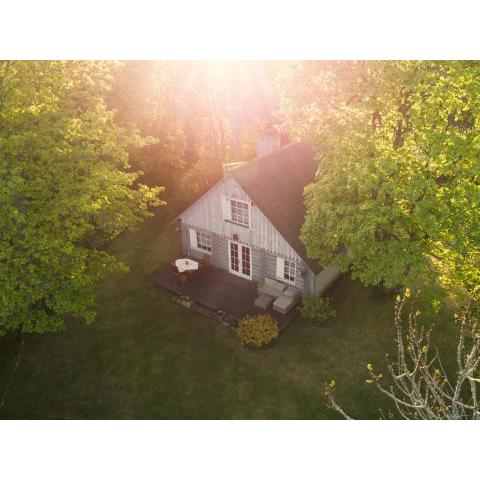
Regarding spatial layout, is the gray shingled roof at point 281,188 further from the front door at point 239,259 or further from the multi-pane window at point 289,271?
the front door at point 239,259

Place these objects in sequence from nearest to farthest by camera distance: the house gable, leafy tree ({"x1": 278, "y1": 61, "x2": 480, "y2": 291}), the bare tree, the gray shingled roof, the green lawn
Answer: the bare tree → leafy tree ({"x1": 278, "y1": 61, "x2": 480, "y2": 291}) → the green lawn → the gray shingled roof → the house gable

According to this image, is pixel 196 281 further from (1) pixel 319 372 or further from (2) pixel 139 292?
(1) pixel 319 372

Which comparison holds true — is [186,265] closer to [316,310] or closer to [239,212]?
[239,212]

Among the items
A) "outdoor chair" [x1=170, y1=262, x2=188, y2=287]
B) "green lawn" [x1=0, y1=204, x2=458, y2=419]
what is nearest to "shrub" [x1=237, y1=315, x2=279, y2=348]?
"green lawn" [x1=0, y1=204, x2=458, y2=419]

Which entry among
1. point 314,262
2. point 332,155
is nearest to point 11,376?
point 314,262

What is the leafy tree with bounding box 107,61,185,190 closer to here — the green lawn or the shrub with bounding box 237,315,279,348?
the green lawn

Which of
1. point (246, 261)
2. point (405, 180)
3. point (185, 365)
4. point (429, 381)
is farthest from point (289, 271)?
point (429, 381)
